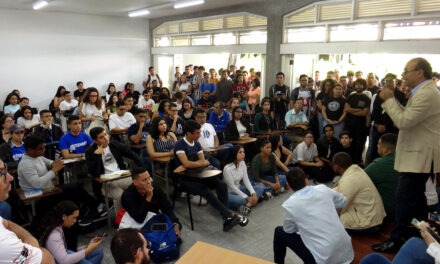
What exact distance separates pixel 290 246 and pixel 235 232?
1231mm

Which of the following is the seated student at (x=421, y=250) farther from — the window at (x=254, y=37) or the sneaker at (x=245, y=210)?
the window at (x=254, y=37)

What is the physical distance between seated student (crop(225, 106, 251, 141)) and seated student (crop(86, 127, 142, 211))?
75.7 inches

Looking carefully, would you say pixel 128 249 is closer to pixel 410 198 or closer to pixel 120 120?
pixel 410 198

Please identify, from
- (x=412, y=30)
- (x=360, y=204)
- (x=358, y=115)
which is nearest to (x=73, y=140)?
(x=360, y=204)

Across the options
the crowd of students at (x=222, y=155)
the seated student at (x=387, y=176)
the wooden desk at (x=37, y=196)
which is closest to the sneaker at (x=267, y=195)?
the crowd of students at (x=222, y=155)

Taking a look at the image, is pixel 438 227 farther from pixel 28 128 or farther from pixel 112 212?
pixel 28 128

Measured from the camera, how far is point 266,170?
16.1 ft

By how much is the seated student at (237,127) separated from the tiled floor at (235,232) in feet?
4.77

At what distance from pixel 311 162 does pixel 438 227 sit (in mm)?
3142

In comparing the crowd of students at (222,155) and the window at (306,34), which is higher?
the window at (306,34)

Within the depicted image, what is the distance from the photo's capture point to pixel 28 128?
5879 millimetres

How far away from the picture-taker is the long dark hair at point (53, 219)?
7.97 ft

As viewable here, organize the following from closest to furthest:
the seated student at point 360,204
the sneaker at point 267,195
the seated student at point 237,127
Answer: the seated student at point 360,204 → the sneaker at point 267,195 → the seated student at point 237,127

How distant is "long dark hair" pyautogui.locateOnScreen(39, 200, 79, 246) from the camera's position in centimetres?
243
